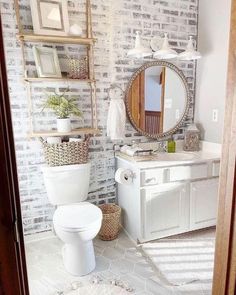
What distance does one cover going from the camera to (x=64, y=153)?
223cm

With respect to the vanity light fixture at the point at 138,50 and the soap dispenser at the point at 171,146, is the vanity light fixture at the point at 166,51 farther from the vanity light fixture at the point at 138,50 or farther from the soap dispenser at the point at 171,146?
the soap dispenser at the point at 171,146

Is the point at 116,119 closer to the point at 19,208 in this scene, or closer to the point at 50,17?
the point at 50,17

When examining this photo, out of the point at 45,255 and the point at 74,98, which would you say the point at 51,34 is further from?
the point at 45,255

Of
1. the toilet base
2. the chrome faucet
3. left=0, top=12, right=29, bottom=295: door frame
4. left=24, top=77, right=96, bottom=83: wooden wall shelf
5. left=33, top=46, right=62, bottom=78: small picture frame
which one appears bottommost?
the toilet base

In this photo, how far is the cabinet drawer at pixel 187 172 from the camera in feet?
7.43

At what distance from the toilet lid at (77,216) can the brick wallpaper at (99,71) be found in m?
0.48

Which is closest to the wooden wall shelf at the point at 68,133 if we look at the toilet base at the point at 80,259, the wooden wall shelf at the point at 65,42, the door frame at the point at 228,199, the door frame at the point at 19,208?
the wooden wall shelf at the point at 65,42

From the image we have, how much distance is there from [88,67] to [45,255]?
176cm

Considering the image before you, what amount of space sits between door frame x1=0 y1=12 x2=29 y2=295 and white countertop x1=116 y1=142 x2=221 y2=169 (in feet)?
5.00

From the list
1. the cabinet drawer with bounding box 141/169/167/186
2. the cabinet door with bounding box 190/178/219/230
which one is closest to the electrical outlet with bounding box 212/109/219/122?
the cabinet door with bounding box 190/178/219/230

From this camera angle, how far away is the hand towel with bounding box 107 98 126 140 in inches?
94.6

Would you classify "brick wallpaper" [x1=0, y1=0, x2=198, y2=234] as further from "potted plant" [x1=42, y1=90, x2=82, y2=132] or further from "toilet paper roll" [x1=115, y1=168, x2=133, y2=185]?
"toilet paper roll" [x1=115, y1=168, x2=133, y2=185]

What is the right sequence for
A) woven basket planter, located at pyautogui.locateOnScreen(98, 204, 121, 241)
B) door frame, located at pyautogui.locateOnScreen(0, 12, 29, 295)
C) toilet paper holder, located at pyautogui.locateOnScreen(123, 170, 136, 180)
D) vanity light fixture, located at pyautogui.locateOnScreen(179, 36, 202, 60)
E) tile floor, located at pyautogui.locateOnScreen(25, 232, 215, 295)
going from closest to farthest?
door frame, located at pyautogui.locateOnScreen(0, 12, 29, 295) → tile floor, located at pyautogui.locateOnScreen(25, 232, 215, 295) → toilet paper holder, located at pyautogui.locateOnScreen(123, 170, 136, 180) → woven basket planter, located at pyautogui.locateOnScreen(98, 204, 121, 241) → vanity light fixture, located at pyautogui.locateOnScreen(179, 36, 202, 60)

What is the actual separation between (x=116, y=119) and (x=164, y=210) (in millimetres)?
966
